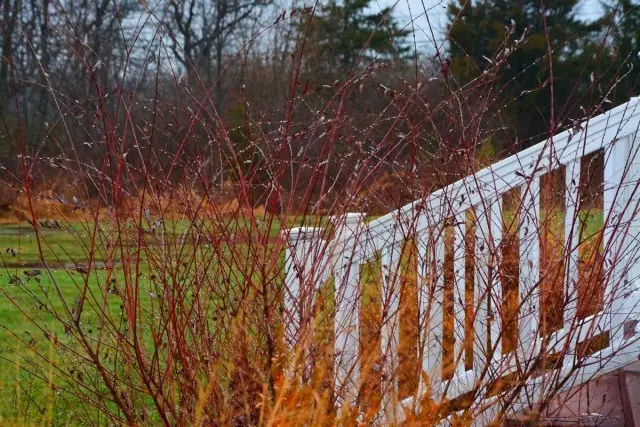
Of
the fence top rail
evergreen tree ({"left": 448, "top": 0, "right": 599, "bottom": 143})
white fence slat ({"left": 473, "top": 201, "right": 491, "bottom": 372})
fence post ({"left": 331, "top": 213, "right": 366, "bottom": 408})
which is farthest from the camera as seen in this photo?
evergreen tree ({"left": 448, "top": 0, "right": 599, "bottom": 143})

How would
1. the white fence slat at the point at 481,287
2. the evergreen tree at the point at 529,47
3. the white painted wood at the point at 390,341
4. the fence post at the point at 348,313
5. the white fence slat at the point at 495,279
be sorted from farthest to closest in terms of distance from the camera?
the evergreen tree at the point at 529,47
the fence post at the point at 348,313
the white fence slat at the point at 481,287
the white fence slat at the point at 495,279
the white painted wood at the point at 390,341

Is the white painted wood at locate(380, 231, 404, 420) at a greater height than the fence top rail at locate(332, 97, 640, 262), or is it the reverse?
the fence top rail at locate(332, 97, 640, 262)

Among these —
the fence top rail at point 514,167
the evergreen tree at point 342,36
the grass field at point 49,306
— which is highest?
the evergreen tree at point 342,36

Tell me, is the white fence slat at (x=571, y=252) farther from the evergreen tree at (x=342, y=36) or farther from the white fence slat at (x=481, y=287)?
the evergreen tree at (x=342, y=36)

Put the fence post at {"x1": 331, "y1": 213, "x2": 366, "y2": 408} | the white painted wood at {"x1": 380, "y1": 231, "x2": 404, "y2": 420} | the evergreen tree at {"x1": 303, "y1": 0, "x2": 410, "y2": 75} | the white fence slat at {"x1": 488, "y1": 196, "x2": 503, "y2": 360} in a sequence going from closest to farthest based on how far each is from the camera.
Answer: the white painted wood at {"x1": 380, "y1": 231, "x2": 404, "y2": 420} < the white fence slat at {"x1": 488, "y1": 196, "x2": 503, "y2": 360} < the fence post at {"x1": 331, "y1": 213, "x2": 366, "y2": 408} < the evergreen tree at {"x1": 303, "y1": 0, "x2": 410, "y2": 75}

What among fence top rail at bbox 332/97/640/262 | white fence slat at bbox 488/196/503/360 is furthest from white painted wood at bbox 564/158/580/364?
white fence slat at bbox 488/196/503/360

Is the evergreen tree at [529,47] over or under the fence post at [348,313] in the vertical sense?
over

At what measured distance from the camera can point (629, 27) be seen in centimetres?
2020

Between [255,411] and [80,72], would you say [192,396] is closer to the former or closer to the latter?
[255,411]

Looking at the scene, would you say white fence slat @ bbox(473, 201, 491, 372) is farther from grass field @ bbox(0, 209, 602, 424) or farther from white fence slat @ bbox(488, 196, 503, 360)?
grass field @ bbox(0, 209, 602, 424)

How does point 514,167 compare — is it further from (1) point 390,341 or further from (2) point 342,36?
(2) point 342,36

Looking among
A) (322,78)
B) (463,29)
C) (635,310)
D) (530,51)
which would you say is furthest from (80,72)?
(635,310)

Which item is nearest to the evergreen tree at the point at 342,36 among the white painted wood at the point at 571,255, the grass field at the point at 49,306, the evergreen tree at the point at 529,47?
the evergreen tree at the point at 529,47

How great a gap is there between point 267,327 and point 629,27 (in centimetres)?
1954
